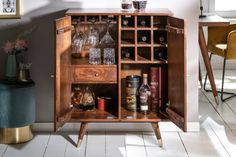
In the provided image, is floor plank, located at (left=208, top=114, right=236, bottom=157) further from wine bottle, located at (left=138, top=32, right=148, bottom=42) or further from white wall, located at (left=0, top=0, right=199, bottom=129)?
wine bottle, located at (left=138, top=32, right=148, bottom=42)

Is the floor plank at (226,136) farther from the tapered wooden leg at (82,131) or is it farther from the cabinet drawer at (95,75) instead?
the tapered wooden leg at (82,131)

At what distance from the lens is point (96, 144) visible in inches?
151

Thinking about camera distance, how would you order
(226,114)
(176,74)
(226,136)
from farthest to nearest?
(226,114), (226,136), (176,74)

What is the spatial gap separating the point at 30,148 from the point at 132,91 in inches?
37.1

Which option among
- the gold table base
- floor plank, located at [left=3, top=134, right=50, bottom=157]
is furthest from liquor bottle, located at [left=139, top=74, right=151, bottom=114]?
the gold table base

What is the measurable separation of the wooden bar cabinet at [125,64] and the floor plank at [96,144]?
0.40ft

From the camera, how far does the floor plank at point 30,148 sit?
362cm

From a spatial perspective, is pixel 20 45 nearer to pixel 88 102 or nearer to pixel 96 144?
pixel 88 102

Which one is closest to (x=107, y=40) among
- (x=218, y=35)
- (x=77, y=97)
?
(x=77, y=97)

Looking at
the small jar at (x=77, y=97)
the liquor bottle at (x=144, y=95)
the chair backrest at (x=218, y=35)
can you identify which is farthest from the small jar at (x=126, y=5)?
the chair backrest at (x=218, y=35)

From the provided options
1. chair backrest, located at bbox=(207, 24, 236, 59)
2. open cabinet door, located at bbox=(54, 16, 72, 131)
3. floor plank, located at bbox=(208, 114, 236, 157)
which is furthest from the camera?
chair backrest, located at bbox=(207, 24, 236, 59)

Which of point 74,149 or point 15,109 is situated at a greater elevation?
point 15,109

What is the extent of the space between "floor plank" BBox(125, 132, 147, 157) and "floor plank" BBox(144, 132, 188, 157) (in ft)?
0.13

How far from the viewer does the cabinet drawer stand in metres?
3.79
